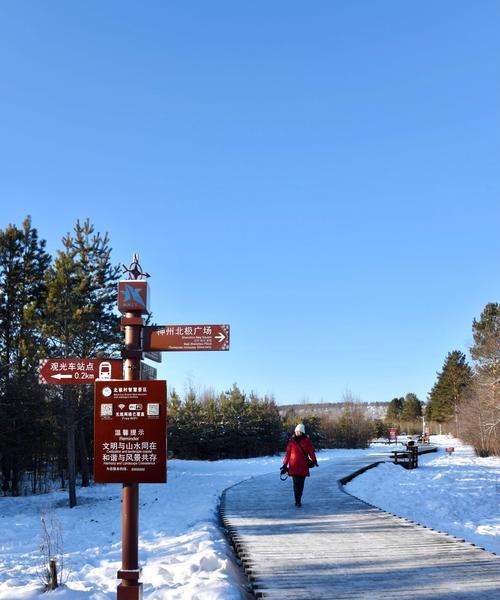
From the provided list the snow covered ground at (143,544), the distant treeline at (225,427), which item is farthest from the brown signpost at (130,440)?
the distant treeline at (225,427)

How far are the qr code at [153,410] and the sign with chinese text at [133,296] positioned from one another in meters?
0.98

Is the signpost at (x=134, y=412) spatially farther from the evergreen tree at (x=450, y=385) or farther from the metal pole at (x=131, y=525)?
the evergreen tree at (x=450, y=385)

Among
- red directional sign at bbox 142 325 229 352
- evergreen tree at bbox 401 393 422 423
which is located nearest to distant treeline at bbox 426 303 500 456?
red directional sign at bbox 142 325 229 352

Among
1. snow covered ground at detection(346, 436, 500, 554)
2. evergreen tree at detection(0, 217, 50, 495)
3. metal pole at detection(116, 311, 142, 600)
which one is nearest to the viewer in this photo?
metal pole at detection(116, 311, 142, 600)

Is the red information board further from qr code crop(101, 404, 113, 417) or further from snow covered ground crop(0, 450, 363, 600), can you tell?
snow covered ground crop(0, 450, 363, 600)

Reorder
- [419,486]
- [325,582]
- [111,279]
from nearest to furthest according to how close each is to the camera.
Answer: [325,582] < [419,486] < [111,279]

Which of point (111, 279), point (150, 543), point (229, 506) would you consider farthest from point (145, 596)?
point (111, 279)

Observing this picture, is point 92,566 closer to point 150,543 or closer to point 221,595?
point 150,543

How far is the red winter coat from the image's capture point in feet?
38.8

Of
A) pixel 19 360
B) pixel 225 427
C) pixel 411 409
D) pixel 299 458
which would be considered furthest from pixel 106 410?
pixel 411 409

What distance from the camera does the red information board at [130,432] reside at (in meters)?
5.60

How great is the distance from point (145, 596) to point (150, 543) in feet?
14.1

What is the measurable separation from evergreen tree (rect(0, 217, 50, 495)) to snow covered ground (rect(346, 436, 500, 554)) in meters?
12.2

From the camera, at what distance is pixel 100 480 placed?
18.2 feet
